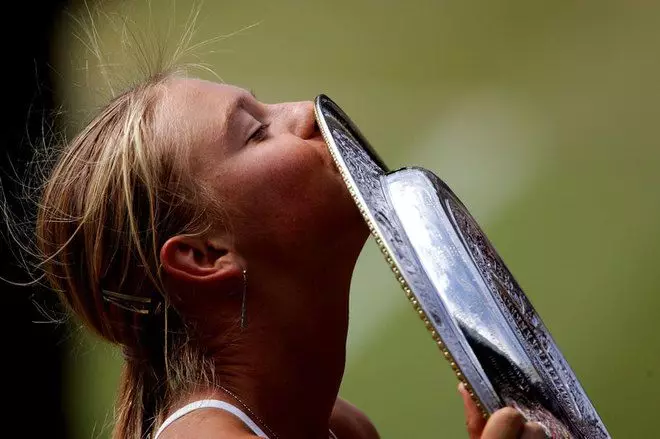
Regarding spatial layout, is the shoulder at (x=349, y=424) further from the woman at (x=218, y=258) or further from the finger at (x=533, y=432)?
the finger at (x=533, y=432)

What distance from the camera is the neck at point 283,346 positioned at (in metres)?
0.89

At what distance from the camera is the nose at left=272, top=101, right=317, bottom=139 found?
0.95m

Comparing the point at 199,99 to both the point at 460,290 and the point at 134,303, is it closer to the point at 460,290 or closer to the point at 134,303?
the point at 134,303

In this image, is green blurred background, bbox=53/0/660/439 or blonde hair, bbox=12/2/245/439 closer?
blonde hair, bbox=12/2/245/439

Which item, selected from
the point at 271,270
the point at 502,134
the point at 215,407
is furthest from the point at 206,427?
the point at 502,134

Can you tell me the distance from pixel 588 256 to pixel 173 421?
102 centimetres

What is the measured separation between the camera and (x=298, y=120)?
96cm

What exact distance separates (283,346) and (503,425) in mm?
275

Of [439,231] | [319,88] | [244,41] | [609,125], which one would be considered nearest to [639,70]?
[609,125]

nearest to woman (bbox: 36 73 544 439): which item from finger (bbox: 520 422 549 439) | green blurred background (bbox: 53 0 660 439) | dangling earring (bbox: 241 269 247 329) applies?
dangling earring (bbox: 241 269 247 329)

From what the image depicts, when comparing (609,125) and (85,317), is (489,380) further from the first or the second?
(609,125)

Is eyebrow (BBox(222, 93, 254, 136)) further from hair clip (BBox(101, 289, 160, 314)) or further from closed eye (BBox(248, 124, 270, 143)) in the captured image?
hair clip (BBox(101, 289, 160, 314))

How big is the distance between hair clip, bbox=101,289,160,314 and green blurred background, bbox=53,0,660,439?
30.5 inches

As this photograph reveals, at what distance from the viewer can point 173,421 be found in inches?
34.0
